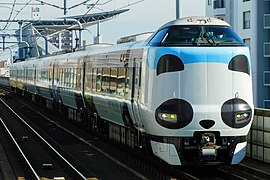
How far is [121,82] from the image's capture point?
16.8 metres

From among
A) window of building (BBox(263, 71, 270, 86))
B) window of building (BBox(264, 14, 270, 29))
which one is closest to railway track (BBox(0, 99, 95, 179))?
window of building (BBox(263, 71, 270, 86))

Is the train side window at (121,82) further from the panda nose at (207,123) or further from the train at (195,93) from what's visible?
the panda nose at (207,123)

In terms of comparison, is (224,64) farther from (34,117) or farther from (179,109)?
(34,117)

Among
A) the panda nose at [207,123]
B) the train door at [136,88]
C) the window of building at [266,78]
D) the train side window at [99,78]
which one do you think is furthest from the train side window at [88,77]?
the window of building at [266,78]

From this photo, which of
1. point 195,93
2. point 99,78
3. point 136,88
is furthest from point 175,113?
point 99,78

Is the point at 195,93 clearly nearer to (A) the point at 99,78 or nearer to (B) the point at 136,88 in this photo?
(B) the point at 136,88

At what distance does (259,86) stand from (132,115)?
25222 millimetres

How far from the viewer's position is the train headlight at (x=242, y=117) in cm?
1330

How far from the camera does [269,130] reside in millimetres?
14938

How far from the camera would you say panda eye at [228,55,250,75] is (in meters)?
13.4

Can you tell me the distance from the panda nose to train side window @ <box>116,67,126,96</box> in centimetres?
371

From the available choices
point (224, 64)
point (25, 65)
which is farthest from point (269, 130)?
point (25, 65)

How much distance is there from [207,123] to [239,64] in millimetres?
1368

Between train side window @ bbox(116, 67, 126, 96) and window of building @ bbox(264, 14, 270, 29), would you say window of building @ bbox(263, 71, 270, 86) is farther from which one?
train side window @ bbox(116, 67, 126, 96)
